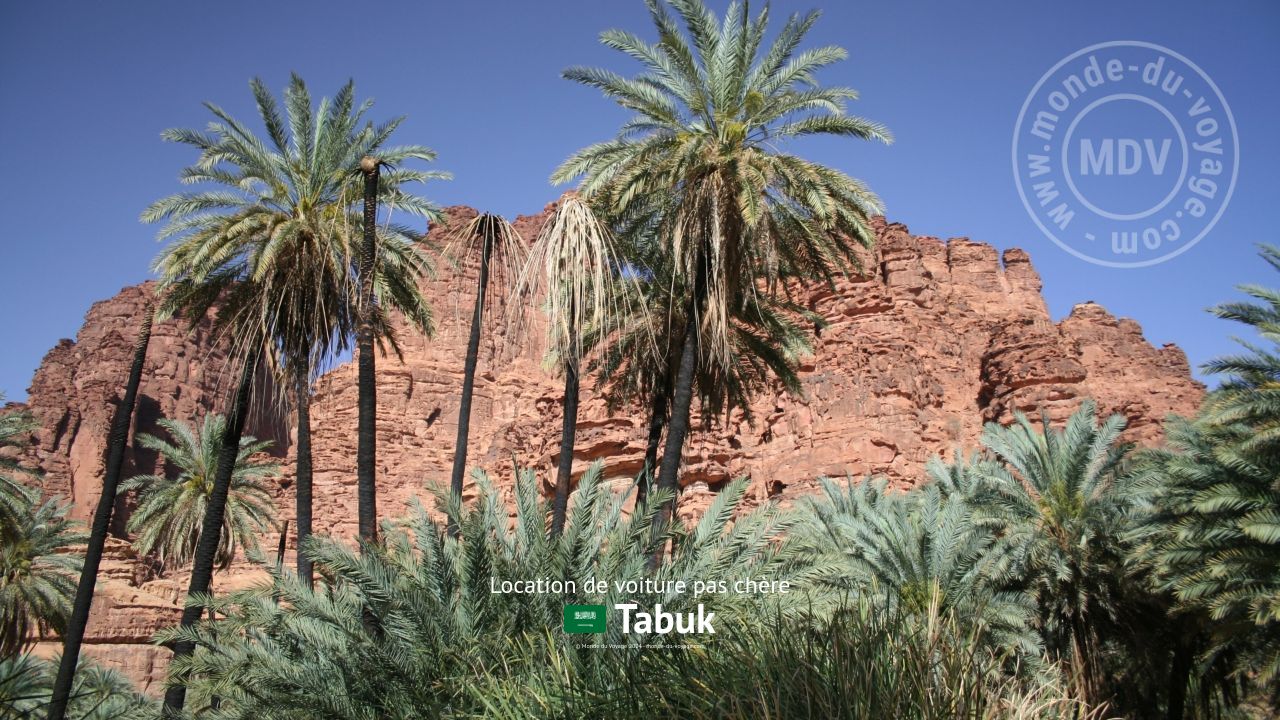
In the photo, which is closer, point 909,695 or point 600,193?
point 909,695

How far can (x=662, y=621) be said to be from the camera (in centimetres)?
882

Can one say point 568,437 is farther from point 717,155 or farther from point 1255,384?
point 1255,384

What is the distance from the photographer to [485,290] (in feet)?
58.9

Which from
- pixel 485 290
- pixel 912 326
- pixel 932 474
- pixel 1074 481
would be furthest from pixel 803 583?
pixel 912 326

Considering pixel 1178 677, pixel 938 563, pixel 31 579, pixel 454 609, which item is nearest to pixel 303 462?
pixel 454 609

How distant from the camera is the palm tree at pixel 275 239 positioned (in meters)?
15.5

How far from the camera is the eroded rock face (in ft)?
121

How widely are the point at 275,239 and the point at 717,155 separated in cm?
750

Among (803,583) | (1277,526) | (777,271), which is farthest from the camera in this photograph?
(777,271)

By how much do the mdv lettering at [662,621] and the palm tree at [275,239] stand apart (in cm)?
849

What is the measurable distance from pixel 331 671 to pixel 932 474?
60.6 ft

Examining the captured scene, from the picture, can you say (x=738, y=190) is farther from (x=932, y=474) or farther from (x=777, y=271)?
(x=932, y=474)

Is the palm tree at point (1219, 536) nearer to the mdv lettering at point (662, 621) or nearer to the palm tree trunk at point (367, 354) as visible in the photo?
the mdv lettering at point (662, 621)

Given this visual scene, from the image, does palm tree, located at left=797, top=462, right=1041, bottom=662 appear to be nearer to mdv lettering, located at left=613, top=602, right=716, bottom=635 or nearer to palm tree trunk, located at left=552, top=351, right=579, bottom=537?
palm tree trunk, located at left=552, top=351, right=579, bottom=537
